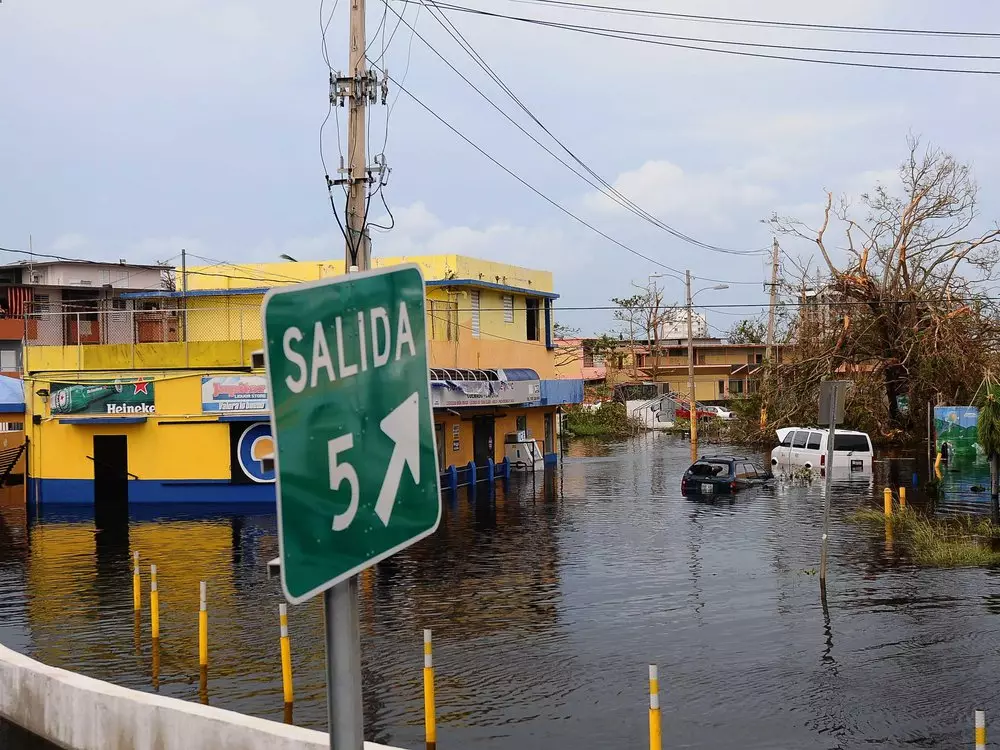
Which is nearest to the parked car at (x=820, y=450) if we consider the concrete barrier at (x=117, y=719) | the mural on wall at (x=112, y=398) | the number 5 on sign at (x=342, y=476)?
the mural on wall at (x=112, y=398)

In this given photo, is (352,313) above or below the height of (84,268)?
below

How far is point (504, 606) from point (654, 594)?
2.66m

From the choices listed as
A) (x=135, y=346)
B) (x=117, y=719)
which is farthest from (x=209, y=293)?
(x=117, y=719)

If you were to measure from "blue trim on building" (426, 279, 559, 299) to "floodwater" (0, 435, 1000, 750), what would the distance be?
48.2 ft

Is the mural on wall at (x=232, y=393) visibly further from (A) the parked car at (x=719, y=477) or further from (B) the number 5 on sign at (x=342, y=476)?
(B) the number 5 on sign at (x=342, y=476)

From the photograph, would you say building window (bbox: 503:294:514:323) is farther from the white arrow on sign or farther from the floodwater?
the white arrow on sign

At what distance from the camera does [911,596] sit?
57.1 feet

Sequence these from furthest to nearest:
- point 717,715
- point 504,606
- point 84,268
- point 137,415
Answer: point 84,268, point 137,415, point 504,606, point 717,715

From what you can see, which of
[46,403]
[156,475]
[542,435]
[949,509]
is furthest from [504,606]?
[542,435]

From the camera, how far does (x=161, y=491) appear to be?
34438mm

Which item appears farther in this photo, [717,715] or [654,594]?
[654,594]

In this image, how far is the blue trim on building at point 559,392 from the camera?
46.1 metres

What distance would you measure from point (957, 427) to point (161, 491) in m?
29.9

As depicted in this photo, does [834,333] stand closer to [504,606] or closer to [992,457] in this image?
[992,457]
